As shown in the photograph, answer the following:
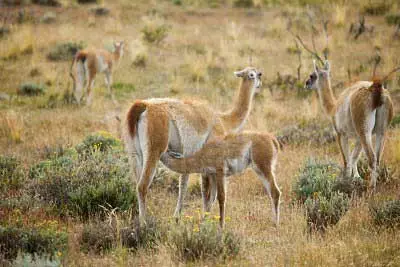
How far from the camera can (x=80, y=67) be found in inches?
630

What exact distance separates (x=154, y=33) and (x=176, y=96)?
241 inches

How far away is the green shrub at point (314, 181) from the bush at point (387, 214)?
36.9 inches

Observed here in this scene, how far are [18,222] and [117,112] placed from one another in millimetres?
7728

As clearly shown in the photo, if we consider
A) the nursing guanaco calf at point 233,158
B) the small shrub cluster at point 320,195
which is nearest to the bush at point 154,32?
the small shrub cluster at point 320,195

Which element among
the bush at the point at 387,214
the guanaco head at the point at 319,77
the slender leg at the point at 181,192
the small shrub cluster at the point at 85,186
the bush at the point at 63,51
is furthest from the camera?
the bush at the point at 63,51

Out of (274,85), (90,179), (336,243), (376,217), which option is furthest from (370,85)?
(274,85)

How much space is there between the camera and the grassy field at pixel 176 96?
6395 mm

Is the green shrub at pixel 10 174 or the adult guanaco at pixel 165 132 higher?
the adult guanaco at pixel 165 132

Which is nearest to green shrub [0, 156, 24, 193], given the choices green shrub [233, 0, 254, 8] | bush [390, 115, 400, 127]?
bush [390, 115, 400, 127]

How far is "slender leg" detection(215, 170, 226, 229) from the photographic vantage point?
695 centimetres

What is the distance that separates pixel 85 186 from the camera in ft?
26.6

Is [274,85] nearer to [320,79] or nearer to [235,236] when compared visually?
[320,79]

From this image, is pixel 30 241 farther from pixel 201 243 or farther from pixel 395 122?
pixel 395 122

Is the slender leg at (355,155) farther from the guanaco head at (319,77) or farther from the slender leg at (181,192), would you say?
the slender leg at (181,192)
